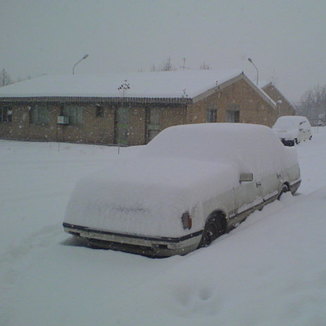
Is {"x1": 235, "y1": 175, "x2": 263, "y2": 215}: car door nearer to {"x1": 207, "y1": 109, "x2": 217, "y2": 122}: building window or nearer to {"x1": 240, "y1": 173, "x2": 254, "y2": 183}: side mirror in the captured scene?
{"x1": 240, "y1": 173, "x2": 254, "y2": 183}: side mirror

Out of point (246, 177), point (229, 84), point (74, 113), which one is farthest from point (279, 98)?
point (246, 177)

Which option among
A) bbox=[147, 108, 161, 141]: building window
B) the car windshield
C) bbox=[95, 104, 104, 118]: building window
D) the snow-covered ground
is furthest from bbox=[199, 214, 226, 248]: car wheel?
the car windshield

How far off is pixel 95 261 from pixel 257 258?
1842mm

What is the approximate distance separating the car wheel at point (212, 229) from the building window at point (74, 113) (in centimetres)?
1810

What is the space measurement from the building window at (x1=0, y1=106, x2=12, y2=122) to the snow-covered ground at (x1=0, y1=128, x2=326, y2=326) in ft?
68.1

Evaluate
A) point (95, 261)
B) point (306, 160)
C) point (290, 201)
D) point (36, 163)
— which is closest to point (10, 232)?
point (95, 261)

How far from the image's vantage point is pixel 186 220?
4.55 metres

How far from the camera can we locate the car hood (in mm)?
4566

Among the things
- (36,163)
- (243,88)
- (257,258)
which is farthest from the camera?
(243,88)

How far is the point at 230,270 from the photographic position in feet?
13.2

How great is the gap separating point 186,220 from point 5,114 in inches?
937

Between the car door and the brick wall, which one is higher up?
the brick wall

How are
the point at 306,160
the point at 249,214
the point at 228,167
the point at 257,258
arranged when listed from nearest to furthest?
the point at 257,258 → the point at 228,167 → the point at 249,214 → the point at 306,160

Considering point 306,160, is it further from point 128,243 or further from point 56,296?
point 56,296
